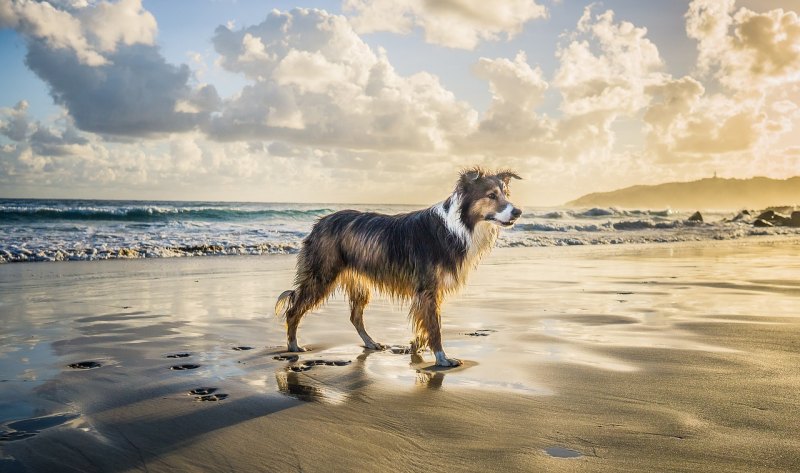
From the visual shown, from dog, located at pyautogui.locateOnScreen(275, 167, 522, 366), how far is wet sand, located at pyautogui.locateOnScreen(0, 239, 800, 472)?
0.43m

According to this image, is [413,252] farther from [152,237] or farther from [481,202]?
[152,237]

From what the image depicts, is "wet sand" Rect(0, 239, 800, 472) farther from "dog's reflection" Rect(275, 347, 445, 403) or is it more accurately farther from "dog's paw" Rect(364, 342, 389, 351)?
"dog's paw" Rect(364, 342, 389, 351)

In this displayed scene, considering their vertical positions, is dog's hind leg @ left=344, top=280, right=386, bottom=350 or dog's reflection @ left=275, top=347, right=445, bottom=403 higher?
dog's hind leg @ left=344, top=280, right=386, bottom=350

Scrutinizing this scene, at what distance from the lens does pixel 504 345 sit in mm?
5855

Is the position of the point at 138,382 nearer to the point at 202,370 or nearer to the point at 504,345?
the point at 202,370

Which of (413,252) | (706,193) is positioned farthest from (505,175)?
(706,193)

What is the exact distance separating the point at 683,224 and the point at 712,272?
2784 centimetres

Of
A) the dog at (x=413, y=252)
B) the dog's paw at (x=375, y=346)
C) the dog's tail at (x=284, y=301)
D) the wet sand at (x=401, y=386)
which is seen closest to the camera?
the wet sand at (x=401, y=386)

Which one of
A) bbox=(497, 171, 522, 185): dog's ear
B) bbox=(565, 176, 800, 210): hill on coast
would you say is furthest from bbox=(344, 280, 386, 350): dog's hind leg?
bbox=(565, 176, 800, 210): hill on coast

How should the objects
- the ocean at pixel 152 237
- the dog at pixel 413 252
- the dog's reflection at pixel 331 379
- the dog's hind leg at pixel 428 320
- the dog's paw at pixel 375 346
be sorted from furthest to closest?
the ocean at pixel 152 237 < the dog's paw at pixel 375 346 < the dog at pixel 413 252 < the dog's hind leg at pixel 428 320 < the dog's reflection at pixel 331 379

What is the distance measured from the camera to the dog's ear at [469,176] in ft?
18.6

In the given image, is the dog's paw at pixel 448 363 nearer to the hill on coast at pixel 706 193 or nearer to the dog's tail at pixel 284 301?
the dog's tail at pixel 284 301

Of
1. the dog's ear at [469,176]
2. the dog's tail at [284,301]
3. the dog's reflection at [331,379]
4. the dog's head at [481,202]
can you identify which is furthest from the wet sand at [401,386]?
the dog's ear at [469,176]

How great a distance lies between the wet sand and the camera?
309 centimetres
